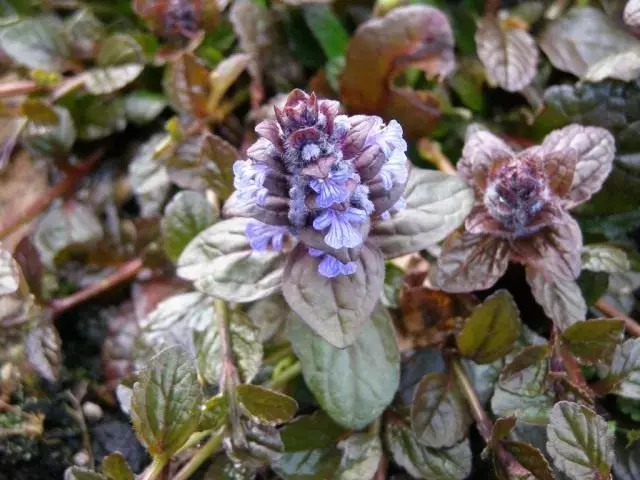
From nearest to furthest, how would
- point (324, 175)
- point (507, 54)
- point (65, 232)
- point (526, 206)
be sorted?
point (324, 175)
point (526, 206)
point (507, 54)
point (65, 232)

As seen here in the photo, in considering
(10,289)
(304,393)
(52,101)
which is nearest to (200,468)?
(304,393)

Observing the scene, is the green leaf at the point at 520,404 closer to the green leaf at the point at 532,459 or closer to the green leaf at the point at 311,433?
the green leaf at the point at 532,459

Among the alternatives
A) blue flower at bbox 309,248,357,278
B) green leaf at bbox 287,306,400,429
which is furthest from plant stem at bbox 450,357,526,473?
blue flower at bbox 309,248,357,278

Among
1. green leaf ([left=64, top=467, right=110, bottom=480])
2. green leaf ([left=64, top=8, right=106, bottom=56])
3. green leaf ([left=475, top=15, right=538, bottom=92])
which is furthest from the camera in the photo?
green leaf ([left=64, top=8, right=106, bottom=56])

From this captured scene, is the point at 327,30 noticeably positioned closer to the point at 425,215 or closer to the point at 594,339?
the point at 425,215

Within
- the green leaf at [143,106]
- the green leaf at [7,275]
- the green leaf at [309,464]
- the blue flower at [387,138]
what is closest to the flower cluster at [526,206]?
the blue flower at [387,138]

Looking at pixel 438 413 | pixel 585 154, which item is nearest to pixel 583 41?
pixel 585 154

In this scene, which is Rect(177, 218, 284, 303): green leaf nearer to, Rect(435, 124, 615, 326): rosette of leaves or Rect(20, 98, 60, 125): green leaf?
Rect(435, 124, 615, 326): rosette of leaves

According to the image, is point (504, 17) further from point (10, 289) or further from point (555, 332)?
point (10, 289)
